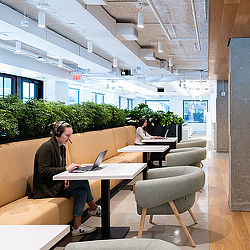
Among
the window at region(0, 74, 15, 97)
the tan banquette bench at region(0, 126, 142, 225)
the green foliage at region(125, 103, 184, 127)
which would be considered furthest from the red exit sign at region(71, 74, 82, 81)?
the tan banquette bench at region(0, 126, 142, 225)

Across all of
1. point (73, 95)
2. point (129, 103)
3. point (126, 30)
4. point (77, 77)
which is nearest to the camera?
point (126, 30)

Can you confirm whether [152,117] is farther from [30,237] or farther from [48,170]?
[30,237]

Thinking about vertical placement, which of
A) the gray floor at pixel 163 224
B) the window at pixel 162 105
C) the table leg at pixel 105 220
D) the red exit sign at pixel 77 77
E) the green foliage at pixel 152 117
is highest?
the red exit sign at pixel 77 77

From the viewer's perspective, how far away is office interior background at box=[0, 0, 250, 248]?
549 cm

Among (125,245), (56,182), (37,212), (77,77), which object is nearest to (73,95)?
(77,77)

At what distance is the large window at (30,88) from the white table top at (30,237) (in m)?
12.8

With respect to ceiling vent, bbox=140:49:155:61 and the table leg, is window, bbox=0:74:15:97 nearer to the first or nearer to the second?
ceiling vent, bbox=140:49:155:61

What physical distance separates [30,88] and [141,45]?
5.96m

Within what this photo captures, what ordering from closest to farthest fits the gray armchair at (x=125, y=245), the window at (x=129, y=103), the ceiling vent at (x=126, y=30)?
the gray armchair at (x=125, y=245), the ceiling vent at (x=126, y=30), the window at (x=129, y=103)

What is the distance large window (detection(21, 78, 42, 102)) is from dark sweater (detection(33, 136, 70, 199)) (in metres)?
10.7

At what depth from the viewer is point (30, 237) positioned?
75.7 inches

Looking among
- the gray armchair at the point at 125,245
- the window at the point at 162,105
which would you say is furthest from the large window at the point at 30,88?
the window at the point at 162,105

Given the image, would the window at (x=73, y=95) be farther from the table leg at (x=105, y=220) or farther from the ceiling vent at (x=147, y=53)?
the table leg at (x=105, y=220)

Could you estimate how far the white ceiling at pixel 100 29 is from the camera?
6863 millimetres
